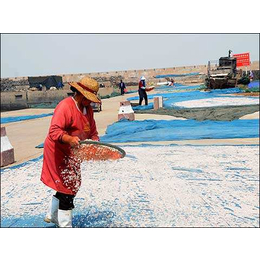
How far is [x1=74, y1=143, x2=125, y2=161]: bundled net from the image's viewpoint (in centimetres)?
279

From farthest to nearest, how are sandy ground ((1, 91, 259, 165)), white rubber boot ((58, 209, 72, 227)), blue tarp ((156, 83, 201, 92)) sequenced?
blue tarp ((156, 83, 201, 92)) < sandy ground ((1, 91, 259, 165)) < white rubber boot ((58, 209, 72, 227))

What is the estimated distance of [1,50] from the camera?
13.4ft

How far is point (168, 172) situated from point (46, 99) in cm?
181

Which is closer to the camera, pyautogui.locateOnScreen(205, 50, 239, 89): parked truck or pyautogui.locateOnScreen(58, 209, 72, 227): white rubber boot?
pyautogui.locateOnScreen(58, 209, 72, 227): white rubber boot

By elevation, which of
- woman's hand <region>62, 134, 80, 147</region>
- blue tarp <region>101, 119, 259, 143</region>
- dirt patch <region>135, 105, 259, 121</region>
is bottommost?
blue tarp <region>101, 119, 259, 143</region>

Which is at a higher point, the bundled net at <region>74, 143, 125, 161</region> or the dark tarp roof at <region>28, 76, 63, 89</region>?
the dark tarp roof at <region>28, 76, 63, 89</region>

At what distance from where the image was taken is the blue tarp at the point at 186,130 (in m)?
5.41

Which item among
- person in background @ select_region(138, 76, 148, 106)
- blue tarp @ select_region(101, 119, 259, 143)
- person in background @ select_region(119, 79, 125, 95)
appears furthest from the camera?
blue tarp @ select_region(101, 119, 259, 143)

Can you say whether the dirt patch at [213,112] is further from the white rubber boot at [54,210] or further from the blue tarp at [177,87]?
the white rubber boot at [54,210]

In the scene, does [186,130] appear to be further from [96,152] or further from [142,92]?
[96,152]

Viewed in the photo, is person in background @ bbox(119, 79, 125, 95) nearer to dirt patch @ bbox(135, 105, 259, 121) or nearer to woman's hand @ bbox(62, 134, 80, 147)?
dirt patch @ bbox(135, 105, 259, 121)

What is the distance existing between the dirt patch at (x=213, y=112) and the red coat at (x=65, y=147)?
300 centimetres

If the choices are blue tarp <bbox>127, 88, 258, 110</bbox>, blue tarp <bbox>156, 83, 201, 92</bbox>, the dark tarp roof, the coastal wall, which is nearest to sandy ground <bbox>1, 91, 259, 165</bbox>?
the coastal wall

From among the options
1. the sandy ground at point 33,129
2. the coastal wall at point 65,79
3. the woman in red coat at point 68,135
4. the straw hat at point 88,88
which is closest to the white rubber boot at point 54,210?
the woman in red coat at point 68,135
